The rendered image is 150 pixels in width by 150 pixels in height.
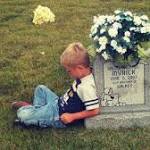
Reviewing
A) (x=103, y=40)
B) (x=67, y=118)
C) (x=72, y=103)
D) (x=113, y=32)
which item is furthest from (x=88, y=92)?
(x=113, y=32)

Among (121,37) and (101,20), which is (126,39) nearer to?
(121,37)

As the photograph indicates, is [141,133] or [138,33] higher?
[138,33]

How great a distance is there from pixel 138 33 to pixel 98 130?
1.12 m

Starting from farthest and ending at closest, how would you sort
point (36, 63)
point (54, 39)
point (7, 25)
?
point (7, 25) → point (54, 39) → point (36, 63)

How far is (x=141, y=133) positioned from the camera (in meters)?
6.23

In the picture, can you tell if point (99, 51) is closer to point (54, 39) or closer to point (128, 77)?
point (128, 77)

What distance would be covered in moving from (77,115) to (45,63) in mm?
2625

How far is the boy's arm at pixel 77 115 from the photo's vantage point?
Result: 627 cm

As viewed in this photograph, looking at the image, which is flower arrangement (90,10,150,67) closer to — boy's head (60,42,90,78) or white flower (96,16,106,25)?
white flower (96,16,106,25)

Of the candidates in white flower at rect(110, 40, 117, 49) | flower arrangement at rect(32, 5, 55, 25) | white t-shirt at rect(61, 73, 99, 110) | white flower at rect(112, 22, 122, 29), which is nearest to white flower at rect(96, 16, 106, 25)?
white flower at rect(112, 22, 122, 29)

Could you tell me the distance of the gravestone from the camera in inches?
247

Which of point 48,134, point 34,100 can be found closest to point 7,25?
point 34,100

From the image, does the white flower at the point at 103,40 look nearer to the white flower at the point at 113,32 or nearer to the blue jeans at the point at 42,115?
the white flower at the point at 113,32

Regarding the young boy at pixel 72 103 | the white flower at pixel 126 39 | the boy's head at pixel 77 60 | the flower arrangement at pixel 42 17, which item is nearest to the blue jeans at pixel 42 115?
the young boy at pixel 72 103
